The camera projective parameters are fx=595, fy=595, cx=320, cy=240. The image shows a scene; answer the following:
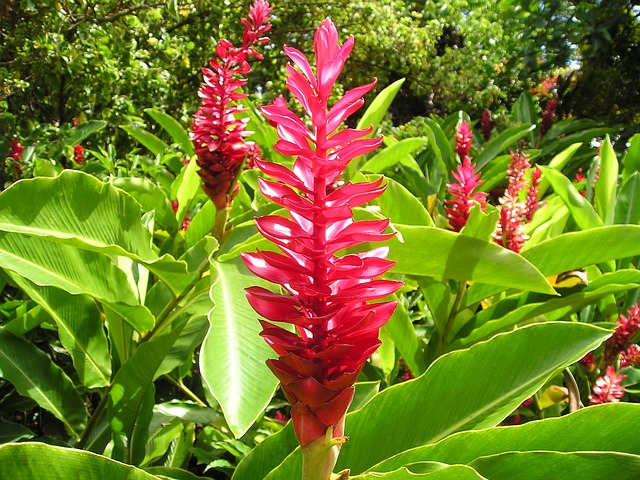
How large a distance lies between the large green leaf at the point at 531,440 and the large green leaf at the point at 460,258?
423 mm

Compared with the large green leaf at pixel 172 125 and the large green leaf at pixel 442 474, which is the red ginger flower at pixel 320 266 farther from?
the large green leaf at pixel 172 125

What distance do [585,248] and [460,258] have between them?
1.18ft

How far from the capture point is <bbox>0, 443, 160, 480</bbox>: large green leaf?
0.73 m

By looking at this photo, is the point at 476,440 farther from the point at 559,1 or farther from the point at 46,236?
the point at 559,1

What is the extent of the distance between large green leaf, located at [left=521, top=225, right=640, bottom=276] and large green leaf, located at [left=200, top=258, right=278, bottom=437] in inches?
28.6

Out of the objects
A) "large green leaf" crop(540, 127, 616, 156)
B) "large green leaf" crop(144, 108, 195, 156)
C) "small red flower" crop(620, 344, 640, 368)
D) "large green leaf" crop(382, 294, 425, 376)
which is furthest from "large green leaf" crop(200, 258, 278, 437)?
"large green leaf" crop(540, 127, 616, 156)

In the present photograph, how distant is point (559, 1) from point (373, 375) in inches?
236

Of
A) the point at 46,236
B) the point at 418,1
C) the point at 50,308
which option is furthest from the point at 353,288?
the point at 418,1

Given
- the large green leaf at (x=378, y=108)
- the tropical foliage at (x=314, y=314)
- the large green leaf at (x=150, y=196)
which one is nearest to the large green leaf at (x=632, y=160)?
the tropical foliage at (x=314, y=314)

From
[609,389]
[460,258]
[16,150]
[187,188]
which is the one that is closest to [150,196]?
[187,188]

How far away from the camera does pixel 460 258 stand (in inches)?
50.4

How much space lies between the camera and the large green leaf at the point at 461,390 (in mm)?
959

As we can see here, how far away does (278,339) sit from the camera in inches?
25.6

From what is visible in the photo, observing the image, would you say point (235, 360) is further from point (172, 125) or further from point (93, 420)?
point (172, 125)
